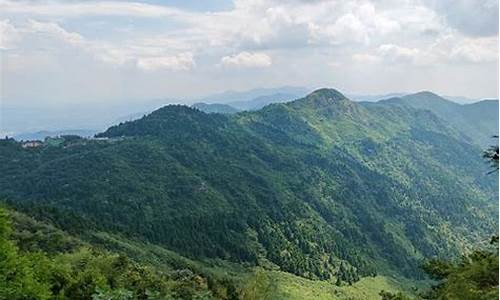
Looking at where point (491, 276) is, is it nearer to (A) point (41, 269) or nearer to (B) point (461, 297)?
(B) point (461, 297)

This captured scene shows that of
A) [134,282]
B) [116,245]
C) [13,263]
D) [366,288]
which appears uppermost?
[13,263]

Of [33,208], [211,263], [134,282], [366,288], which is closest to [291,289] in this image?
[211,263]

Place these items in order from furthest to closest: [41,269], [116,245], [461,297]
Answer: [116,245] < [41,269] < [461,297]

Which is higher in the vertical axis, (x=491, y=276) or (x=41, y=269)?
(x=491, y=276)

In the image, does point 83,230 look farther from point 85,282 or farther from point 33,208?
point 85,282

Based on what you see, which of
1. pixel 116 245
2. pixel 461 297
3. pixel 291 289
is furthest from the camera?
pixel 291 289

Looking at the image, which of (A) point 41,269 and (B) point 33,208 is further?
(B) point 33,208

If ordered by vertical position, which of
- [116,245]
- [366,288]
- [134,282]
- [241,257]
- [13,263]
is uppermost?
[13,263]

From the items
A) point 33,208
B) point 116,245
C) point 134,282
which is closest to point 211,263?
point 116,245

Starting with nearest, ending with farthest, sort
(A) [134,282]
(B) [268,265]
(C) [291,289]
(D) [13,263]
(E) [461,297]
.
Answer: (E) [461,297] → (D) [13,263] → (A) [134,282] → (C) [291,289] → (B) [268,265]
